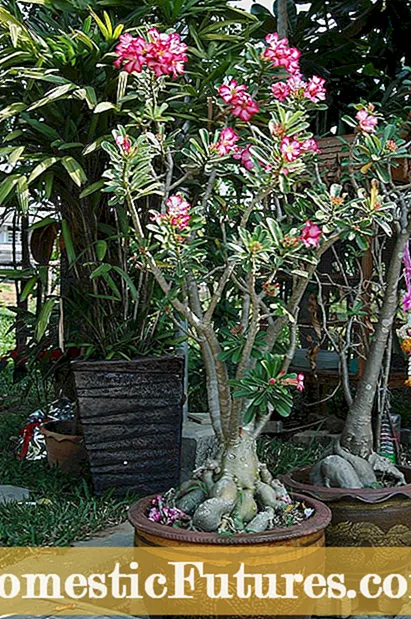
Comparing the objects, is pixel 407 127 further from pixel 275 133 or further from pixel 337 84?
pixel 337 84

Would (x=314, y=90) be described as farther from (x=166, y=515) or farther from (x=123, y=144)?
(x=166, y=515)

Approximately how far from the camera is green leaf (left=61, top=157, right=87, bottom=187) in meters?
2.89

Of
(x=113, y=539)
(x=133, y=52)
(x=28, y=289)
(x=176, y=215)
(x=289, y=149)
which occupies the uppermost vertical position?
(x=133, y=52)

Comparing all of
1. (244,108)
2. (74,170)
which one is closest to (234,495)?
(244,108)

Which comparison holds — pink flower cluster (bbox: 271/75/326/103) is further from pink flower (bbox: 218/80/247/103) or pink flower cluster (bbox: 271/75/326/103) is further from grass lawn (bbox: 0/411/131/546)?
grass lawn (bbox: 0/411/131/546)

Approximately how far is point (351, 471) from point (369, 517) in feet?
0.62

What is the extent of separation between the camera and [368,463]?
2584 millimetres

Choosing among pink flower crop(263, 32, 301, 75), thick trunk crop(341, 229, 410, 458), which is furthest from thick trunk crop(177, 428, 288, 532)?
pink flower crop(263, 32, 301, 75)

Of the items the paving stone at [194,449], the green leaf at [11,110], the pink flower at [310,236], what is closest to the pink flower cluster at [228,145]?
the pink flower at [310,236]

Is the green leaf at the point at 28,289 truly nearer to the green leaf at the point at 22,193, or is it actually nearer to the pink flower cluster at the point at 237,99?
the green leaf at the point at 22,193

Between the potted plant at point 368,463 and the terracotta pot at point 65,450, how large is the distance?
1.26 meters

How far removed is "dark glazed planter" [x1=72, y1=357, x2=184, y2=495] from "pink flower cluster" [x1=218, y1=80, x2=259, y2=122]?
1402 millimetres

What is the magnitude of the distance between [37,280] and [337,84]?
8.02 ft

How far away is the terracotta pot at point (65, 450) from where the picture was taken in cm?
362
